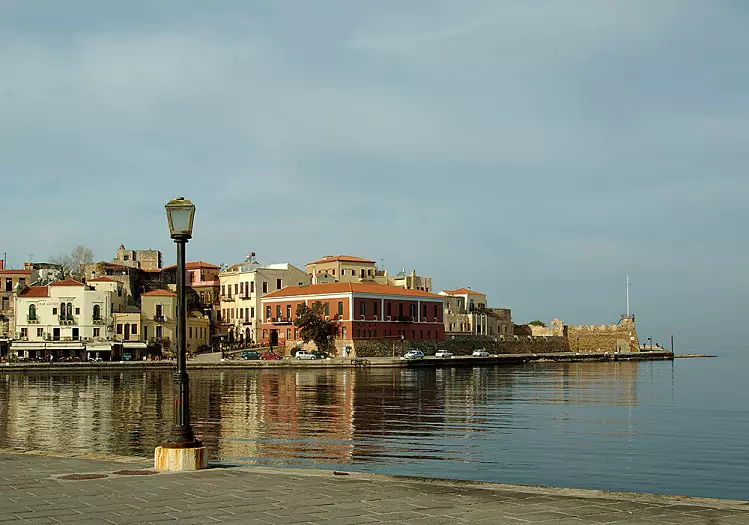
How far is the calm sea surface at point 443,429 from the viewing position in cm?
2123

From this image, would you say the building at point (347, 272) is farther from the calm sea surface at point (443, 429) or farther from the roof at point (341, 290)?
the calm sea surface at point (443, 429)

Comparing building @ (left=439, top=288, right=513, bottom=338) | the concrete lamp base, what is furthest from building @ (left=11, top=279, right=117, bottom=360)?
the concrete lamp base

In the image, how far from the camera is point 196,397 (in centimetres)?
4712

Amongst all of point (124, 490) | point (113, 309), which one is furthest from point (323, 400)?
point (113, 309)

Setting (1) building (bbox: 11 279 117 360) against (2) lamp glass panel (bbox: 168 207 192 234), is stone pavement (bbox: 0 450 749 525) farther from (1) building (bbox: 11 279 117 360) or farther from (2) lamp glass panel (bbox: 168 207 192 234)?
(1) building (bbox: 11 279 117 360)

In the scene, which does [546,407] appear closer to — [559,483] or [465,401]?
[465,401]

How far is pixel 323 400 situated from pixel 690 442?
839 inches

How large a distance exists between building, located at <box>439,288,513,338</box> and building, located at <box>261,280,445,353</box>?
1357cm

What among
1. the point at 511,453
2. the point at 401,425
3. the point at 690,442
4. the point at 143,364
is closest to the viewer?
the point at 511,453

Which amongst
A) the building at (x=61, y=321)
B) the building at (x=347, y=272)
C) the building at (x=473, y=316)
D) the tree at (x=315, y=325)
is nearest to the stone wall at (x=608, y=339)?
the building at (x=473, y=316)

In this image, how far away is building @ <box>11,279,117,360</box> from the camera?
294 ft

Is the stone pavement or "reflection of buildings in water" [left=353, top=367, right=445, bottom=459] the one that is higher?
the stone pavement

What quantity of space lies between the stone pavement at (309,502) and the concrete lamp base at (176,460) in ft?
0.86

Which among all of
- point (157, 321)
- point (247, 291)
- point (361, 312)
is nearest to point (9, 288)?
point (157, 321)
